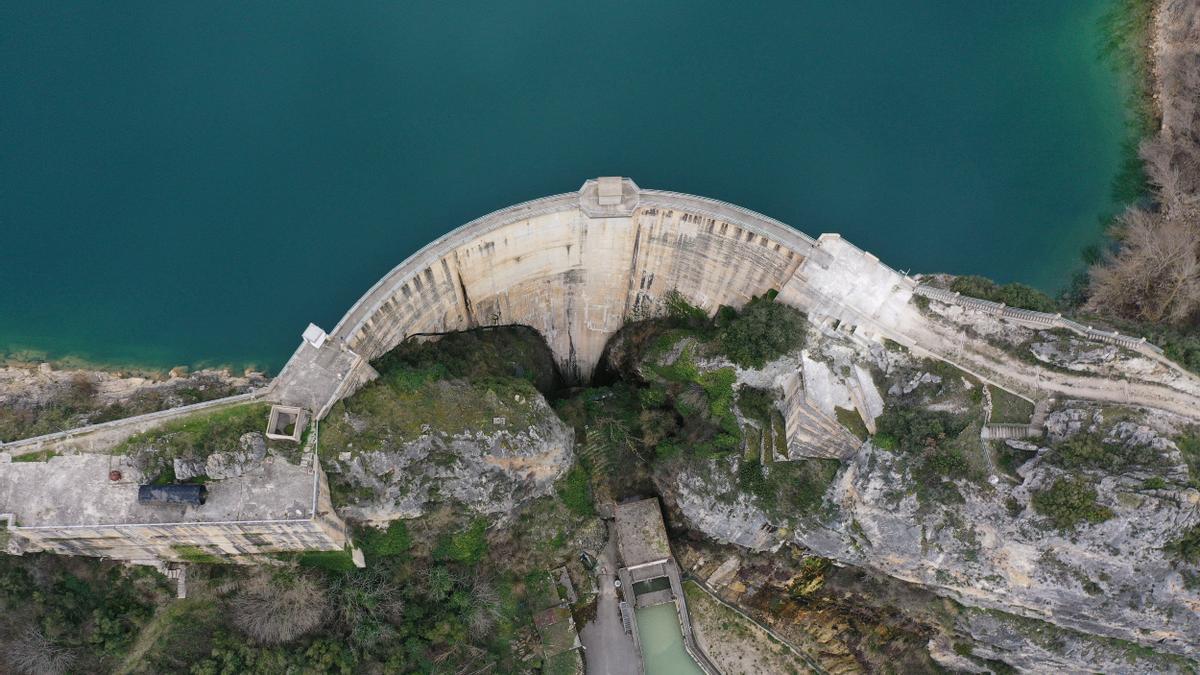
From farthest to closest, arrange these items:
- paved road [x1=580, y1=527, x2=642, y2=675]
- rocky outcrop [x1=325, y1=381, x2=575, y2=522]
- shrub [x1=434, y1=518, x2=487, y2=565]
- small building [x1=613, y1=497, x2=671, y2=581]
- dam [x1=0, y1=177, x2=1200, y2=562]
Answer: small building [x1=613, y1=497, x2=671, y2=581] < paved road [x1=580, y1=527, x2=642, y2=675] < shrub [x1=434, y1=518, x2=487, y2=565] < rocky outcrop [x1=325, y1=381, x2=575, y2=522] < dam [x1=0, y1=177, x2=1200, y2=562]

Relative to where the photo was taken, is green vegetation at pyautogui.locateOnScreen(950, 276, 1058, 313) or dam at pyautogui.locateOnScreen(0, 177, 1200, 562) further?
green vegetation at pyautogui.locateOnScreen(950, 276, 1058, 313)

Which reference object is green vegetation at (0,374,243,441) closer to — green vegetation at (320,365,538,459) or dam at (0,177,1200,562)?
dam at (0,177,1200,562)

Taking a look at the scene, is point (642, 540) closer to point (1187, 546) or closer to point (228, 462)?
point (228, 462)

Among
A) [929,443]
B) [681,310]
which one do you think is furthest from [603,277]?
[929,443]

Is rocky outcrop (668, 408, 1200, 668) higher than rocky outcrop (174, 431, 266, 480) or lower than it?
lower

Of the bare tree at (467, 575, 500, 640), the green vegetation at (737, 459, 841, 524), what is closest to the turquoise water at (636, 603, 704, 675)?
the bare tree at (467, 575, 500, 640)

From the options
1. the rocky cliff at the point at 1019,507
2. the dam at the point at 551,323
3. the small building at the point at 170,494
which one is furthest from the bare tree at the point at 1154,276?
the small building at the point at 170,494
